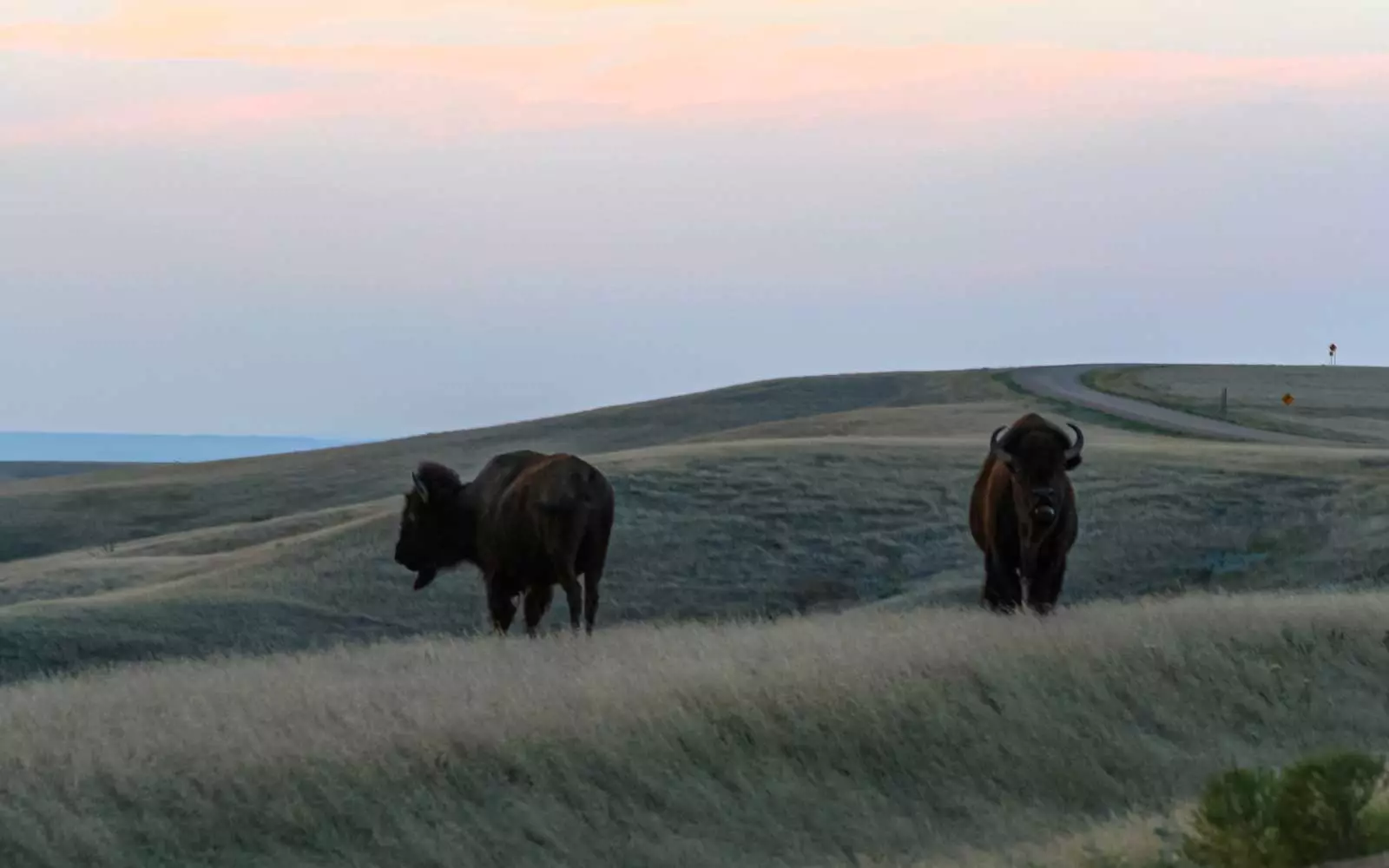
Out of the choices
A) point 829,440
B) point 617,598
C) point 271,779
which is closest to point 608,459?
point 829,440

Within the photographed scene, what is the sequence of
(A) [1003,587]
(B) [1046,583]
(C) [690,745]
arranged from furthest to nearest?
1. (A) [1003,587]
2. (B) [1046,583]
3. (C) [690,745]

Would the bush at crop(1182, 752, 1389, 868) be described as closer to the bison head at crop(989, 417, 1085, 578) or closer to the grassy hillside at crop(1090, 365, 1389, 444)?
the bison head at crop(989, 417, 1085, 578)

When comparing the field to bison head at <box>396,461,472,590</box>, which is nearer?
the field

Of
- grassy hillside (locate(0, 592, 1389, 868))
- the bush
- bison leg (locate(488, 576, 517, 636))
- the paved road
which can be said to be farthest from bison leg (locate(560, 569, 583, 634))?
the paved road

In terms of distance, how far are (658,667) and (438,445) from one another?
65.6 metres

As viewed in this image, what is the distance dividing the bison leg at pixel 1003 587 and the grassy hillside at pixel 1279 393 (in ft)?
125

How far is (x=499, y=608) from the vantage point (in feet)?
62.0

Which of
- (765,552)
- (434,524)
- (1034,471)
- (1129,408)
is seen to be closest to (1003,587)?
(1034,471)

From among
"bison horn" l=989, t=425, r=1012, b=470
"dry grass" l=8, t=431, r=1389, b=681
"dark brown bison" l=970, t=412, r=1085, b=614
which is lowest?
"dry grass" l=8, t=431, r=1389, b=681

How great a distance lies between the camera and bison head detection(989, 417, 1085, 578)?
52.9ft

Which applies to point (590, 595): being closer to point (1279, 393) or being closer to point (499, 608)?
point (499, 608)

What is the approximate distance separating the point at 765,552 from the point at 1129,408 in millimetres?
34044

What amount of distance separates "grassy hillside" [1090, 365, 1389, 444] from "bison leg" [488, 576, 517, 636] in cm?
3866

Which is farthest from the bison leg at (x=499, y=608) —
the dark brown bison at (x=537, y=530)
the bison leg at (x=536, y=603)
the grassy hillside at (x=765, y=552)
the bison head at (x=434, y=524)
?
the grassy hillside at (x=765, y=552)
